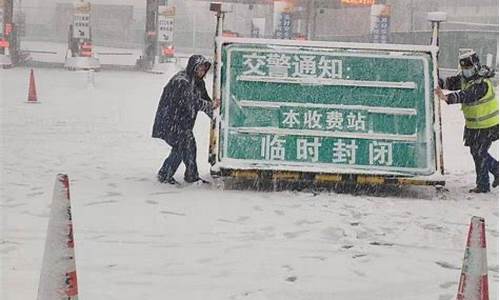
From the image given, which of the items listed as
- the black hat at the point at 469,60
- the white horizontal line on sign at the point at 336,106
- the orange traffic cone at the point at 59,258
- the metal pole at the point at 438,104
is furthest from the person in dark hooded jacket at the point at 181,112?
the orange traffic cone at the point at 59,258

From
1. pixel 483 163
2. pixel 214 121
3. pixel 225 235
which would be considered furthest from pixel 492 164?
pixel 225 235

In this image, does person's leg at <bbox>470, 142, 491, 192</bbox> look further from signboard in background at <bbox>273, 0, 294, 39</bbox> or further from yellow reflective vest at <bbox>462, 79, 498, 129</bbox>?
signboard in background at <bbox>273, 0, 294, 39</bbox>

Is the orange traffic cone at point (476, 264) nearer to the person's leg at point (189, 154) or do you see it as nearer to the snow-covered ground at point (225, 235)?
the snow-covered ground at point (225, 235)

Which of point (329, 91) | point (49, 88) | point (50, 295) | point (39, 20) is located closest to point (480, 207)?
point (329, 91)

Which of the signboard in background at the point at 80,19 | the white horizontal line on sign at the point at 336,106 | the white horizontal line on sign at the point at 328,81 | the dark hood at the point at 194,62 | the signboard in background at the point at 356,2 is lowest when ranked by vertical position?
the white horizontal line on sign at the point at 336,106

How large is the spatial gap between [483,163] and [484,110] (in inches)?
23.5

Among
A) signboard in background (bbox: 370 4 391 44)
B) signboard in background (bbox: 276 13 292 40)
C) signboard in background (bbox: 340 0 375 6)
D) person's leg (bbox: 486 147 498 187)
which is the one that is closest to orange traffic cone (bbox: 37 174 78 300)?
person's leg (bbox: 486 147 498 187)

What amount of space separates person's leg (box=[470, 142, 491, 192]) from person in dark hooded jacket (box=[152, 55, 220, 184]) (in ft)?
9.62

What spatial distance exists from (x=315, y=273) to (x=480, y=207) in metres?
3.01

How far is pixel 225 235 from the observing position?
6238 mm

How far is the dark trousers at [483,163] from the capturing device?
8211 millimetres

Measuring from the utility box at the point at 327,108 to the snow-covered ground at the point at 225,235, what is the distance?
16.0 inches

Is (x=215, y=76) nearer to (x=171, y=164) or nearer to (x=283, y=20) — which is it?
(x=171, y=164)

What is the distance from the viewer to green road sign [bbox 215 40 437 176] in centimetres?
803
